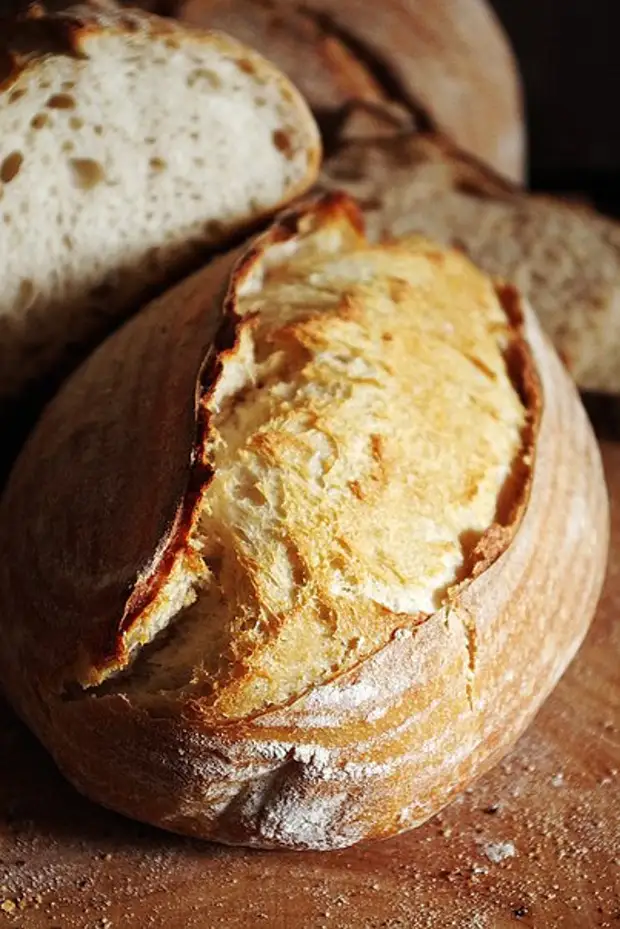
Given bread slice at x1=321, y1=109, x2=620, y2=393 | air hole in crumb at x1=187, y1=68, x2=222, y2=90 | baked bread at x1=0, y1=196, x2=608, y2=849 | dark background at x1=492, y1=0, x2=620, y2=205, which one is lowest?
dark background at x1=492, y1=0, x2=620, y2=205

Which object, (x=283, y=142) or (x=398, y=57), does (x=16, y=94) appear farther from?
(x=398, y=57)

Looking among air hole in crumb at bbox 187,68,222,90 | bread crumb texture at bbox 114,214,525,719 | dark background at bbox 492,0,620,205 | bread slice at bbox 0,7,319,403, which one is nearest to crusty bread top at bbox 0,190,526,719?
bread crumb texture at bbox 114,214,525,719

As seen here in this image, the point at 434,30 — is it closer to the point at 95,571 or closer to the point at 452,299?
the point at 452,299

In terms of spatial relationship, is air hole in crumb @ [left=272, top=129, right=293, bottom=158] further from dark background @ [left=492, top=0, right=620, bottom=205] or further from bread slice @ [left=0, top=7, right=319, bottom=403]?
dark background @ [left=492, top=0, right=620, bottom=205]

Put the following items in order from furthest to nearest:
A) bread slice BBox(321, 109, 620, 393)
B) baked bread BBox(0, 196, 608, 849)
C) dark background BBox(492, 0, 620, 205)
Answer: dark background BBox(492, 0, 620, 205) < bread slice BBox(321, 109, 620, 393) < baked bread BBox(0, 196, 608, 849)

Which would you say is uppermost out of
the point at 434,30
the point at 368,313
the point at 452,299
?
the point at 368,313

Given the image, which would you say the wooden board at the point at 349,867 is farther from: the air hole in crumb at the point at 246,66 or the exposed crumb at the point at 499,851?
the air hole in crumb at the point at 246,66

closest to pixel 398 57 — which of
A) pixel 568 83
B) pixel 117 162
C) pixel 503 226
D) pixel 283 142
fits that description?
pixel 503 226

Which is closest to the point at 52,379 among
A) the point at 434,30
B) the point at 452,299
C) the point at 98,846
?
the point at 452,299
